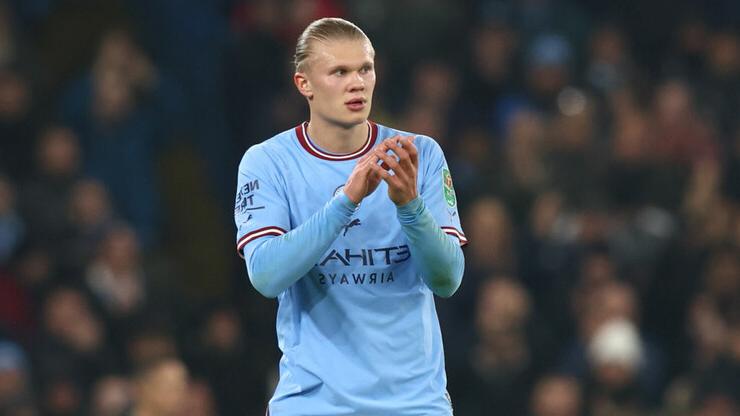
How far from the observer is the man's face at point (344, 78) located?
4715mm

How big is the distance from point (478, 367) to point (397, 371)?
18.0ft

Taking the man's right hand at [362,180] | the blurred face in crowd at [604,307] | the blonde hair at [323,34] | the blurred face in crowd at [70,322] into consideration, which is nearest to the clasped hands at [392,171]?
the man's right hand at [362,180]

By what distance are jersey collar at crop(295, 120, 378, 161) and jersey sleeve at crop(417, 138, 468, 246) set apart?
0.18 m

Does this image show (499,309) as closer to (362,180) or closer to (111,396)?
(111,396)

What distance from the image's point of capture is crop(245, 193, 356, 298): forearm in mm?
4480

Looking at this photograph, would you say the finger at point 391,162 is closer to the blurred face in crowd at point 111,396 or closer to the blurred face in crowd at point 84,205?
the blurred face in crowd at point 111,396

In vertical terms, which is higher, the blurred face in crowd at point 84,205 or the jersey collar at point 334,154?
the jersey collar at point 334,154

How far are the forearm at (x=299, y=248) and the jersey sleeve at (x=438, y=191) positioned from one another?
39 centimetres

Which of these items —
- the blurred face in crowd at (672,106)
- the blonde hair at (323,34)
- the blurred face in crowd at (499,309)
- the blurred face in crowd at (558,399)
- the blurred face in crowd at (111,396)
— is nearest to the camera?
the blonde hair at (323,34)

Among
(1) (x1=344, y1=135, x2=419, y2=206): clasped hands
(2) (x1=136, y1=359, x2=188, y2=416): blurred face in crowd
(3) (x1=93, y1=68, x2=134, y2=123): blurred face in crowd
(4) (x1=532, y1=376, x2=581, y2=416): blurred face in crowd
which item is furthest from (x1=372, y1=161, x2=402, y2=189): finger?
(3) (x1=93, y1=68, x2=134, y2=123): blurred face in crowd

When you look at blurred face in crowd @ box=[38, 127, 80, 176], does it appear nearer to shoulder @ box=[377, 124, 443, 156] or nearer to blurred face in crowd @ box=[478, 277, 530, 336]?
blurred face in crowd @ box=[478, 277, 530, 336]

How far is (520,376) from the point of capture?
1014cm

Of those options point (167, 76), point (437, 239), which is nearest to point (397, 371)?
point (437, 239)

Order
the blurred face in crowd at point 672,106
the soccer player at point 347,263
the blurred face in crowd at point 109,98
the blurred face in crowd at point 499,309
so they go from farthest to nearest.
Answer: the blurred face in crowd at point 672,106 → the blurred face in crowd at point 109,98 → the blurred face in crowd at point 499,309 → the soccer player at point 347,263
